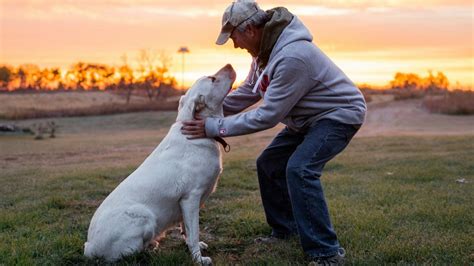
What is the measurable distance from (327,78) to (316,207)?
103 centimetres

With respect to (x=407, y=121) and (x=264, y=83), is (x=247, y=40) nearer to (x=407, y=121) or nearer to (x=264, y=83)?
(x=264, y=83)

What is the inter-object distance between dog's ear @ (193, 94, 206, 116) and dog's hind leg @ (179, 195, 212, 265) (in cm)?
76

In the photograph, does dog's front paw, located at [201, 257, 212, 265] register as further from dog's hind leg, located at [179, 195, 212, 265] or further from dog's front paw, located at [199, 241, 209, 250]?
dog's front paw, located at [199, 241, 209, 250]

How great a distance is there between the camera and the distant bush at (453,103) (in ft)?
96.1

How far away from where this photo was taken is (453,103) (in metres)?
30.3

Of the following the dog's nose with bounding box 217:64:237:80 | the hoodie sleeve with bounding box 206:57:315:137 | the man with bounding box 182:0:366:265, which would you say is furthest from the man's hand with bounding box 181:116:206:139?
the dog's nose with bounding box 217:64:237:80

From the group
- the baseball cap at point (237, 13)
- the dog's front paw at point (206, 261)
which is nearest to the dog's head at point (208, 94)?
the baseball cap at point (237, 13)

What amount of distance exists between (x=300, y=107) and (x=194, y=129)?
91 centimetres

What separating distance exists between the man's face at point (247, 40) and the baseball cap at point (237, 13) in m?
0.08

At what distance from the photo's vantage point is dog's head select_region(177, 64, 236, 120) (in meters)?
4.71

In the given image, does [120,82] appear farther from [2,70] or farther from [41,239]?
[41,239]

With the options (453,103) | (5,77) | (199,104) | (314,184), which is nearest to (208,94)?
(199,104)

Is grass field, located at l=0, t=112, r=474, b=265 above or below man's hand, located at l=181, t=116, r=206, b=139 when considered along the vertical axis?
below

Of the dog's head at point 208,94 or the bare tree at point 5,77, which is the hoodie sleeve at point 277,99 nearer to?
the dog's head at point 208,94
